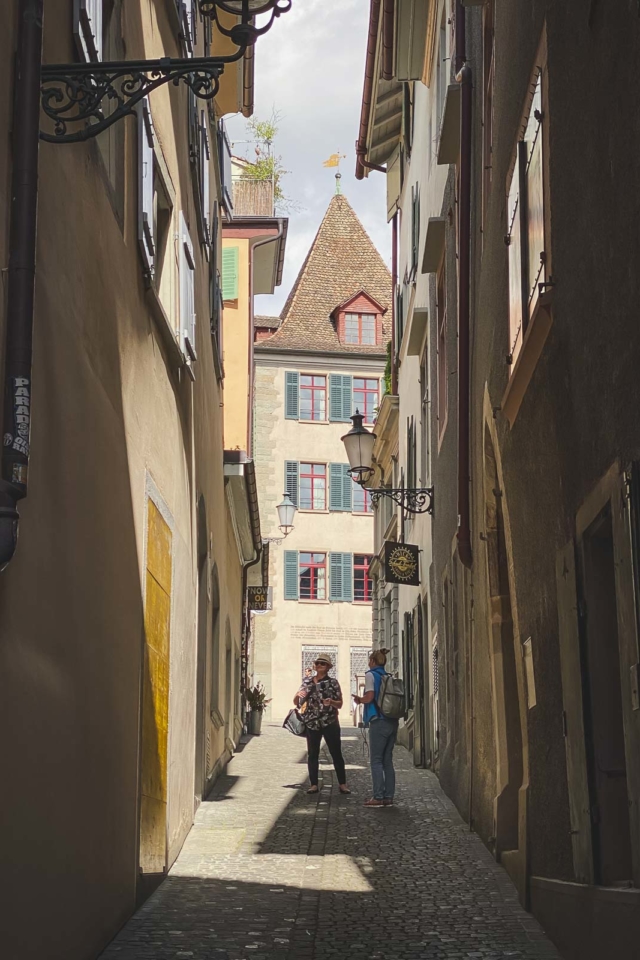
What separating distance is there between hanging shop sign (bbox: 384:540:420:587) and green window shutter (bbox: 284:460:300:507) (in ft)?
85.5

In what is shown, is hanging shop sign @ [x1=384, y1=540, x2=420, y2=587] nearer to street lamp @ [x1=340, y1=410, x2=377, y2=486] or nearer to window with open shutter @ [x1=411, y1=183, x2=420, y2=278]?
street lamp @ [x1=340, y1=410, x2=377, y2=486]

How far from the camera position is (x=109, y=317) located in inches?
290

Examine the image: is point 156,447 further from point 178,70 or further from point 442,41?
point 442,41

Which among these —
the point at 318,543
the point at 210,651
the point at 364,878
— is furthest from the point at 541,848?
the point at 318,543

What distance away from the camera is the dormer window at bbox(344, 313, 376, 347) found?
47.7 meters

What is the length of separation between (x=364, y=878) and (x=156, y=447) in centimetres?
324

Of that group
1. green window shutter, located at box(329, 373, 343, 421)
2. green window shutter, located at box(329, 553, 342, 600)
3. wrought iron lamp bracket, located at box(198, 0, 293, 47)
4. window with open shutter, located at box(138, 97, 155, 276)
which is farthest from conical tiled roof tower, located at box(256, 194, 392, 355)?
wrought iron lamp bracket, located at box(198, 0, 293, 47)

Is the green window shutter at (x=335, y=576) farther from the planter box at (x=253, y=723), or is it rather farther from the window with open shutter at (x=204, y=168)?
the window with open shutter at (x=204, y=168)

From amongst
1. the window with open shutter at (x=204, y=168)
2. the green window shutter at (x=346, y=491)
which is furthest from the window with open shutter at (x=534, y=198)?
the green window shutter at (x=346, y=491)

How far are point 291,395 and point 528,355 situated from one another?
125 feet

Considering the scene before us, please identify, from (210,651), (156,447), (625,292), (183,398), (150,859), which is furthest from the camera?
(210,651)

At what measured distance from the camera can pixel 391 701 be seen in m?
13.4

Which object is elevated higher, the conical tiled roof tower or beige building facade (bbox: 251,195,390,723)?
the conical tiled roof tower

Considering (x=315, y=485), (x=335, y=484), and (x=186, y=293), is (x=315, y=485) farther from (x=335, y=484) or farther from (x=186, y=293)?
(x=186, y=293)
